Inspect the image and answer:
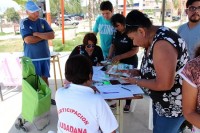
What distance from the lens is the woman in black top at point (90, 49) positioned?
2.79 meters

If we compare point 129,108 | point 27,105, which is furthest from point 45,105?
point 129,108

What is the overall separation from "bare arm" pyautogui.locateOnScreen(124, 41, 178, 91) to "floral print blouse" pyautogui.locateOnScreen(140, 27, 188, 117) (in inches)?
1.5

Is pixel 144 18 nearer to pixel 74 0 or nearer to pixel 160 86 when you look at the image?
pixel 160 86

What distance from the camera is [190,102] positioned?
977 mm

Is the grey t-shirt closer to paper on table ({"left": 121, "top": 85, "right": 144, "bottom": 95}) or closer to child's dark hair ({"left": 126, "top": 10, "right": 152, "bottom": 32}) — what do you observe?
paper on table ({"left": 121, "top": 85, "right": 144, "bottom": 95})

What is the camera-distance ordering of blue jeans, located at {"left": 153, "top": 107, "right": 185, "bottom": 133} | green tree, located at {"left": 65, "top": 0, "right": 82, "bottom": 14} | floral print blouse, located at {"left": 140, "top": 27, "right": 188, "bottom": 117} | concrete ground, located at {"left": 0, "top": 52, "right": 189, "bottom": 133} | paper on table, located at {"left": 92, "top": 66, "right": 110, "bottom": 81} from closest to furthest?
floral print blouse, located at {"left": 140, "top": 27, "right": 188, "bottom": 117}, blue jeans, located at {"left": 153, "top": 107, "right": 185, "bottom": 133}, paper on table, located at {"left": 92, "top": 66, "right": 110, "bottom": 81}, concrete ground, located at {"left": 0, "top": 52, "right": 189, "bottom": 133}, green tree, located at {"left": 65, "top": 0, "right": 82, "bottom": 14}

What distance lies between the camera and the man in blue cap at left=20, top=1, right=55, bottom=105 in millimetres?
3164

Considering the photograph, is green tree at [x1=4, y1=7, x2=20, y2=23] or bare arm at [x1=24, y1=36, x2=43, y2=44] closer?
bare arm at [x1=24, y1=36, x2=43, y2=44]

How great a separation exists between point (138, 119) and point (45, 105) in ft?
4.15

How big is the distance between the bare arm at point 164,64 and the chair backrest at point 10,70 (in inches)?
127

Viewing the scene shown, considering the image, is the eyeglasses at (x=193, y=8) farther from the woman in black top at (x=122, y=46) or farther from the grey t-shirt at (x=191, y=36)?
the woman in black top at (x=122, y=46)

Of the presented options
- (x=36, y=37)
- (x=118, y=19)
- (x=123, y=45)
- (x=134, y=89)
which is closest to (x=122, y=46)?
(x=123, y=45)

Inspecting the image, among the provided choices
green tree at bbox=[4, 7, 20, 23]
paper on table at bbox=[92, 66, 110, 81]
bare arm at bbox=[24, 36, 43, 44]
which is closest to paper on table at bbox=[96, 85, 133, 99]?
paper on table at bbox=[92, 66, 110, 81]

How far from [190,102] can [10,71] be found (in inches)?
147
